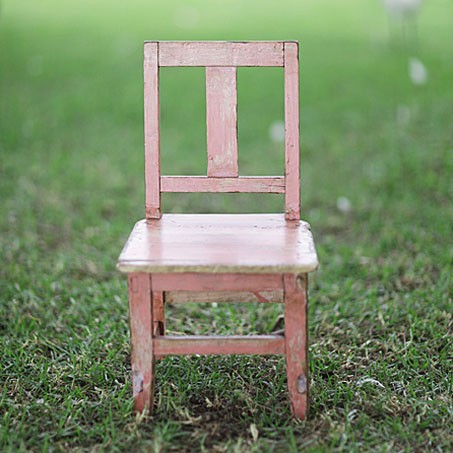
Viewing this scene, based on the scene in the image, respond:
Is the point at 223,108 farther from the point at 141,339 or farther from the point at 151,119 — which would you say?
the point at 141,339

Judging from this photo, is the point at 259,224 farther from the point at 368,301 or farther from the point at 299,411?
the point at 368,301

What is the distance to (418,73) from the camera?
6723 mm

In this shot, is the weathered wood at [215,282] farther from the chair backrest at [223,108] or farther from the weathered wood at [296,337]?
the chair backrest at [223,108]

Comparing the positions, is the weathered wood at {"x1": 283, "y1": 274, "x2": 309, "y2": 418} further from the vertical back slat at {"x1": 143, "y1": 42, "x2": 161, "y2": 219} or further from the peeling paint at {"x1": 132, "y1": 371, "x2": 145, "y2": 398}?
the vertical back slat at {"x1": 143, "y1": 42, "x2": 161, "y2": 219}

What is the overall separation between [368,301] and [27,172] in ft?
9.08

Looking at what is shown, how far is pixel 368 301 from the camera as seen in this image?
3506 mm

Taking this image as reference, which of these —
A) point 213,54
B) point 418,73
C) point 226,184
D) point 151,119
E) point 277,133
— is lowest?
point 226,184

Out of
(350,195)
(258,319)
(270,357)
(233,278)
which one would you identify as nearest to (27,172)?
(350,195)

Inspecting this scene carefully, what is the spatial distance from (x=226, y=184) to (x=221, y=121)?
211 millimetres

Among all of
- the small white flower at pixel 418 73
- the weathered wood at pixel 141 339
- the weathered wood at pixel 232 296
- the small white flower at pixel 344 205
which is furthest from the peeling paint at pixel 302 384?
the small white flower at pixel 418 73

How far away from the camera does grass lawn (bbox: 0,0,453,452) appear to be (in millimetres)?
2564

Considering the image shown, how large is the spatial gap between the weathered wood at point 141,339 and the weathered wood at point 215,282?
5 centimetres

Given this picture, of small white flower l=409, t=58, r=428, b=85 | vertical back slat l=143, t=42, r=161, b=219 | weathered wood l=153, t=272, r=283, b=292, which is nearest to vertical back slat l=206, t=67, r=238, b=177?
vertical back slat l=143, t=42, r=161, b=219

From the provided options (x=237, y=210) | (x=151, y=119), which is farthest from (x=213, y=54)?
(x=237, y=210)
